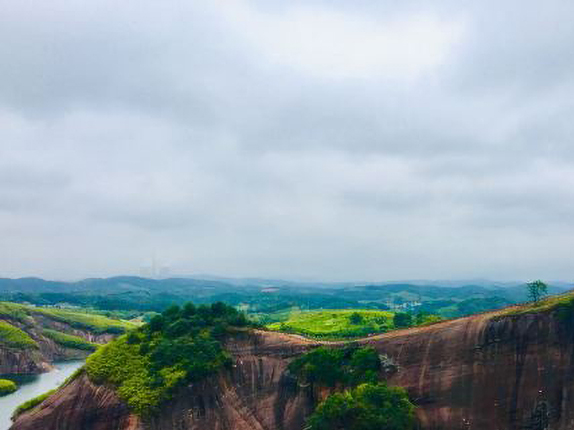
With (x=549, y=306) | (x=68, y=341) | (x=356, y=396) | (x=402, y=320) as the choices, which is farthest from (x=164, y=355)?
(x=68, y=341)

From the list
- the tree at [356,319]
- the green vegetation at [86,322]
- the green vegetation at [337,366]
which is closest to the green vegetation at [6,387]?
the green vegetation at [86,322]

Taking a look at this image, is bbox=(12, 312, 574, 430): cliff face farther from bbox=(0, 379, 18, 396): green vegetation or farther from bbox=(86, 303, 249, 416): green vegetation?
bbox=(0, 379, 18, 396): green vegetation

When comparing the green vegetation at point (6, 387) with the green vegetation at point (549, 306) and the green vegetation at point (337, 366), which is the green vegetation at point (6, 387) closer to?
the green vegetation at point (337, 366)

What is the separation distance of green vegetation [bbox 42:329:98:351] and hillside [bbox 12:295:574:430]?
10458cm

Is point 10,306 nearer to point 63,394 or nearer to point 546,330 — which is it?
point 63,394

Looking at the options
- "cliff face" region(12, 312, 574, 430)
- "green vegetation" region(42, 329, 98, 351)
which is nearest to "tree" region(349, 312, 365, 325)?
"cliff face" region(12, 312, 574, 430)

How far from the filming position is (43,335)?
15662 cm

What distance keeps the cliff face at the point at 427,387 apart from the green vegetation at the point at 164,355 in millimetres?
1475

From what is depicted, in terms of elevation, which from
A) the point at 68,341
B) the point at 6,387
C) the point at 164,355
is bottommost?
the point at 6,387

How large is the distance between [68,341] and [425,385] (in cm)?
13681

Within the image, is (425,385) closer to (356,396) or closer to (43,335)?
(356,396)

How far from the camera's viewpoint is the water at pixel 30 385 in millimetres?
84881

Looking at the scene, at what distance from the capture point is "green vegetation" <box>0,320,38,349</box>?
136 m

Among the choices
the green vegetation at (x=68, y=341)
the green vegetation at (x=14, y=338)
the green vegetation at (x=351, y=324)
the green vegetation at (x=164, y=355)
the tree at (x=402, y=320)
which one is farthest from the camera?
the green vegetation at (x=68, y=341)
